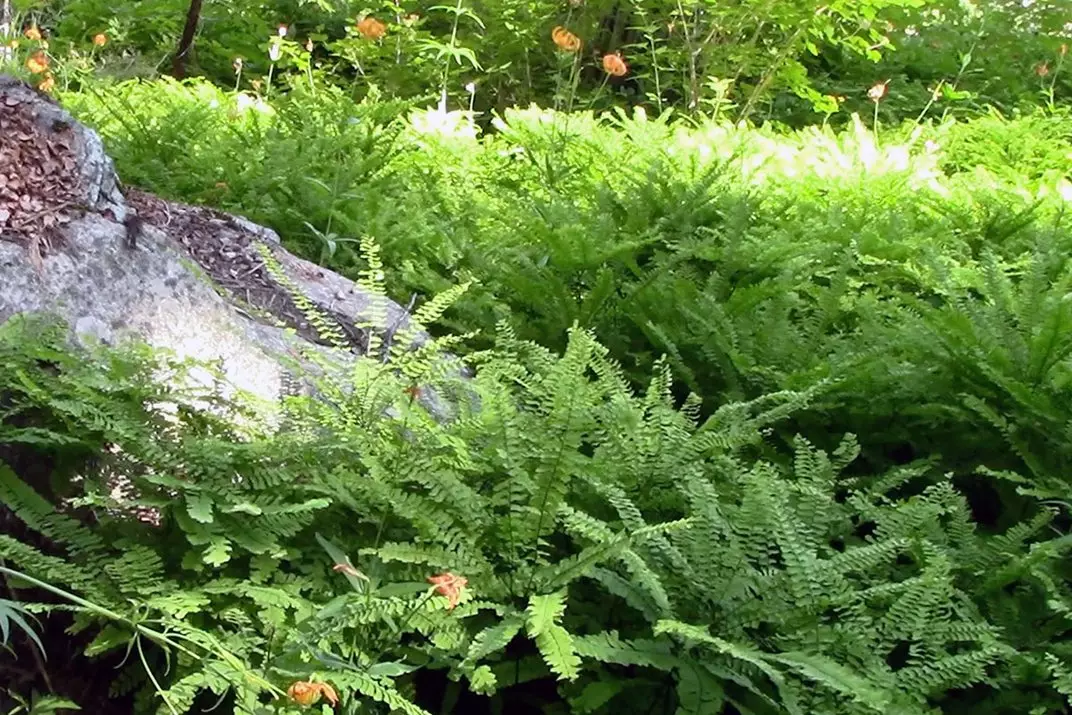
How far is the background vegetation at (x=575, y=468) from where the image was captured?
1471 mm

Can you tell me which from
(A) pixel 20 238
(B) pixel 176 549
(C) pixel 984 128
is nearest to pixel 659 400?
(B) pixel 176 549

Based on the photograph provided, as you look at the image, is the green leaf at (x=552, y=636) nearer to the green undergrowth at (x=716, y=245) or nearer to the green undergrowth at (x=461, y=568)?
the green undergrowth at (x=461, y=568)

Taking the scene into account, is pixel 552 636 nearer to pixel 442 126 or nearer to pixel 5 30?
pixel 442 126

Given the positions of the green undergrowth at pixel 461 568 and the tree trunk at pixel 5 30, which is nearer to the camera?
the green undergrowth at pixel 461 568

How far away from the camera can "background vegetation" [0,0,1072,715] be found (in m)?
1.47

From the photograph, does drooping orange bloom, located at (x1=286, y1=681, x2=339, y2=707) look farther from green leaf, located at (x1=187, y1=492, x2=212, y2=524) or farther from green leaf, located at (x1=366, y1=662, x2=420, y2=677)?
green leaf, located at (x1=187, y1=492, x2=212, y2=524)

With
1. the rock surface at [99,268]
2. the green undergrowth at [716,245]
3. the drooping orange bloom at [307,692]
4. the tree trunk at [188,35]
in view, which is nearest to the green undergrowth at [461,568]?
the drooping orange bloom at [307,692]

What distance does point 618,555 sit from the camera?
153cm

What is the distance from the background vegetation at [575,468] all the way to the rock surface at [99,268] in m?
0.23

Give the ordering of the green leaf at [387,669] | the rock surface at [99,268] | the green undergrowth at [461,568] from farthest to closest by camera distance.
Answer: the rock surface at [99,268]
the green undergrowth at [461,568]
the green leaf at [387,669]

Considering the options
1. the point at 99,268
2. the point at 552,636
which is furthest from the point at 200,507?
the point at 99,268

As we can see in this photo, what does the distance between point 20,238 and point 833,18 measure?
6.17 m

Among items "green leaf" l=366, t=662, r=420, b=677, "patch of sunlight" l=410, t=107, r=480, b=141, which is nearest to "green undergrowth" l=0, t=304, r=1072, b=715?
"green leaf" l=366, t=662, r=420, b=677

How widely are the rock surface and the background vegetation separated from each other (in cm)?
23
